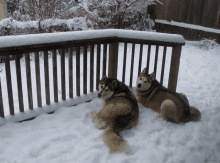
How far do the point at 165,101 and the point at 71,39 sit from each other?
5.13ft

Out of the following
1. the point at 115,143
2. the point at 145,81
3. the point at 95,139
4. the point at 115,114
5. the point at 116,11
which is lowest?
the point at 95,139

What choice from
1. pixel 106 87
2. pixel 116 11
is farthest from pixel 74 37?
pixel 116 11

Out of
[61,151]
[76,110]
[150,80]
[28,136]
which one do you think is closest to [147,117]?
[150,80]

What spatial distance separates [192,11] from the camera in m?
9.38

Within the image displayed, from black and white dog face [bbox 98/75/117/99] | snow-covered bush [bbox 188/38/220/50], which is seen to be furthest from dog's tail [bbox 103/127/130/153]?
snow-covered bush [bbox 188/38/220/50]

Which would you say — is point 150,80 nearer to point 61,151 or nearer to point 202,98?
point 202,98

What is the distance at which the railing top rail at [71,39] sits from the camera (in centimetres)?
254

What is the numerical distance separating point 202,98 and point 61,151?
2.81 metres

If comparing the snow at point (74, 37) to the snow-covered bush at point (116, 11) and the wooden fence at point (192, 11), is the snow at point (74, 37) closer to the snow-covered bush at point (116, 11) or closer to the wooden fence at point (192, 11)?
the snow-covered bush at point (116, 11)

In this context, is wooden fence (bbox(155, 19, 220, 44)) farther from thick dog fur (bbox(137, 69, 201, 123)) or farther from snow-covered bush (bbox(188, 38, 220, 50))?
thick dog fur (bbox(137, 69, 201, 123))

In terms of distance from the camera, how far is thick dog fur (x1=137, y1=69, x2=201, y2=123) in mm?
2949

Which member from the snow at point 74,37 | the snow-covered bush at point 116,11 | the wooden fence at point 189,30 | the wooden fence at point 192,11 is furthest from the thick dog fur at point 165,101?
the wooden fence at point 192,11

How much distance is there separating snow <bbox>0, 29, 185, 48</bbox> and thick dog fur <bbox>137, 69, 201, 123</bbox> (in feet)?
2.06

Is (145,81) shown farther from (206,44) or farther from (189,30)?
(189,30)
